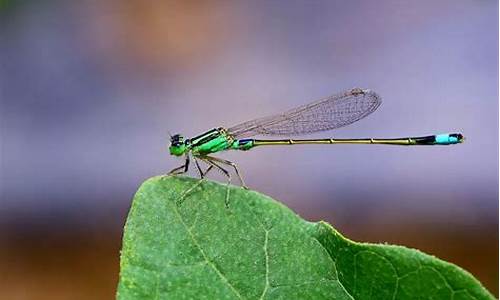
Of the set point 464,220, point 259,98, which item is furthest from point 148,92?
point 464,220

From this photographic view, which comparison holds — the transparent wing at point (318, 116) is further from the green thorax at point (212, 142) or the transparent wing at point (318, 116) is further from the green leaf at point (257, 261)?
the green leaf at point (257, 261)

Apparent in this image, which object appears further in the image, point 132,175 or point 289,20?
point 289,20

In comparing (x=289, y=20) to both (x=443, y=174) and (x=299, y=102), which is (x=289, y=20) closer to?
(x=299, y=102)

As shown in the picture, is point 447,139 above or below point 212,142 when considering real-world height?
below

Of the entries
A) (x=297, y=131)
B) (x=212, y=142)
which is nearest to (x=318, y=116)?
(x=297, y=131)

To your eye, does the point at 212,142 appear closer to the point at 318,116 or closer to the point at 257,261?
the point at 318,116

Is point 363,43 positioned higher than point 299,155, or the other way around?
point 363,43

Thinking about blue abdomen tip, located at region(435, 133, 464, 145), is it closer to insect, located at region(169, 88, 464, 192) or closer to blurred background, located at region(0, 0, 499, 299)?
insect, located at region(169, 88, 464, 192)
